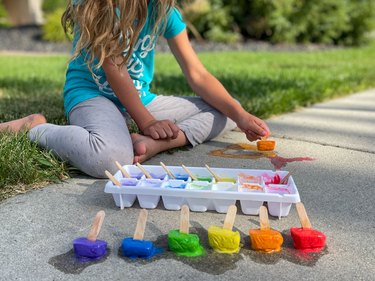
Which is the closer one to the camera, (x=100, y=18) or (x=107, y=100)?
(x=100, y=18)

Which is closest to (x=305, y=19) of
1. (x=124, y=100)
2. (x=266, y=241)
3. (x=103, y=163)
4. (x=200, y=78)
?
(x=200, y=78)

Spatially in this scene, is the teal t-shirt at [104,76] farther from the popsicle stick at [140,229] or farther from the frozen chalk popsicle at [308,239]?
the frozen chalk popsicle at [308,239]

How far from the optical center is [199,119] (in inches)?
101

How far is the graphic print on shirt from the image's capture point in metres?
2.51

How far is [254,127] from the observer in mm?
2361

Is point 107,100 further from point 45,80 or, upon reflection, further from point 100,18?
point 45,80

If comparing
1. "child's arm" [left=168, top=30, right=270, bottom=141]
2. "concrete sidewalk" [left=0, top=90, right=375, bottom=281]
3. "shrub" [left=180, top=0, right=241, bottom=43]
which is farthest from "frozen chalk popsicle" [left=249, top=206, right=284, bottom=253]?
"shrub" [left=180, top=0, right=241, bottom=43]

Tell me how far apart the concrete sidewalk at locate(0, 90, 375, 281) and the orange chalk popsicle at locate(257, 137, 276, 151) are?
68 millimetres

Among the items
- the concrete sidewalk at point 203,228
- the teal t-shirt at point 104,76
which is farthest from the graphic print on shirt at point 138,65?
the concrete sidewalk at point 203,228

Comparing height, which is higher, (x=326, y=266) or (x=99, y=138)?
(x=99, y=138)

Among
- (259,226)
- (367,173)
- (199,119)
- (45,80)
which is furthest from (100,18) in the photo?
(45,80)

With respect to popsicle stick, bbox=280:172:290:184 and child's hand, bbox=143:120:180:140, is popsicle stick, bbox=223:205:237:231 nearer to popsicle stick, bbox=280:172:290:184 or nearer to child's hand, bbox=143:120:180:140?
popsicle stick, bbox=280:172:290:184

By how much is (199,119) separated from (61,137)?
2.40 feet

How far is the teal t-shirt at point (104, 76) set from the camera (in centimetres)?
250
